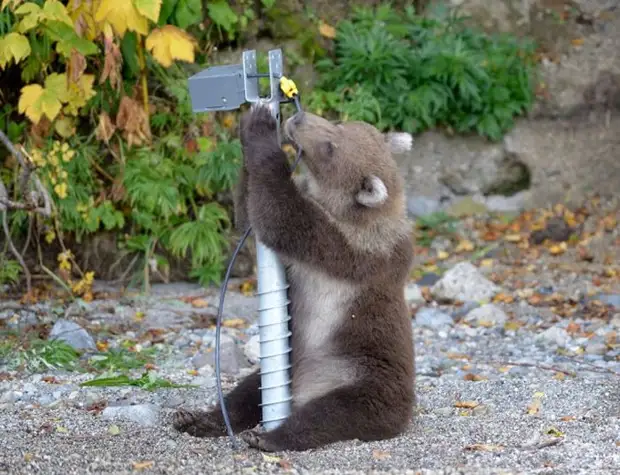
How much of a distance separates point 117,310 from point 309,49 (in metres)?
3.34

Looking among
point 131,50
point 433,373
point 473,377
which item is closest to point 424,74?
point 131,50

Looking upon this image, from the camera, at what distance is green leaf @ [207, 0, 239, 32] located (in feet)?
30.7

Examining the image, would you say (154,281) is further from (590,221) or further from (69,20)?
(590,221)

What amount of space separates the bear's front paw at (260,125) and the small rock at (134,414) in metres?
1.51

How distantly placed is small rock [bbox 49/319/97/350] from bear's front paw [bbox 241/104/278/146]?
270cm

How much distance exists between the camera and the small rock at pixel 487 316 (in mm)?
8633

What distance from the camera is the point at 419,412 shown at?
586 cm

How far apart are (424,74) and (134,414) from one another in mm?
6129

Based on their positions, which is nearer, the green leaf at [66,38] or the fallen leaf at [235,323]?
the green leaf at [66,38]

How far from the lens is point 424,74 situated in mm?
10789

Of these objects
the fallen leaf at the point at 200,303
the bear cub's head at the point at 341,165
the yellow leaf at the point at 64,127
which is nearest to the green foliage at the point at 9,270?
the yellow leaf at the point at 64,127

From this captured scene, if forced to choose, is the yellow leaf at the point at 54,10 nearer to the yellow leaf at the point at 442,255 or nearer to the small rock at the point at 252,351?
the small rock at the point at 252,351

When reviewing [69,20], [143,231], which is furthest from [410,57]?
[69,20]

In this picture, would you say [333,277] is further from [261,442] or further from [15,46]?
[15,46]
